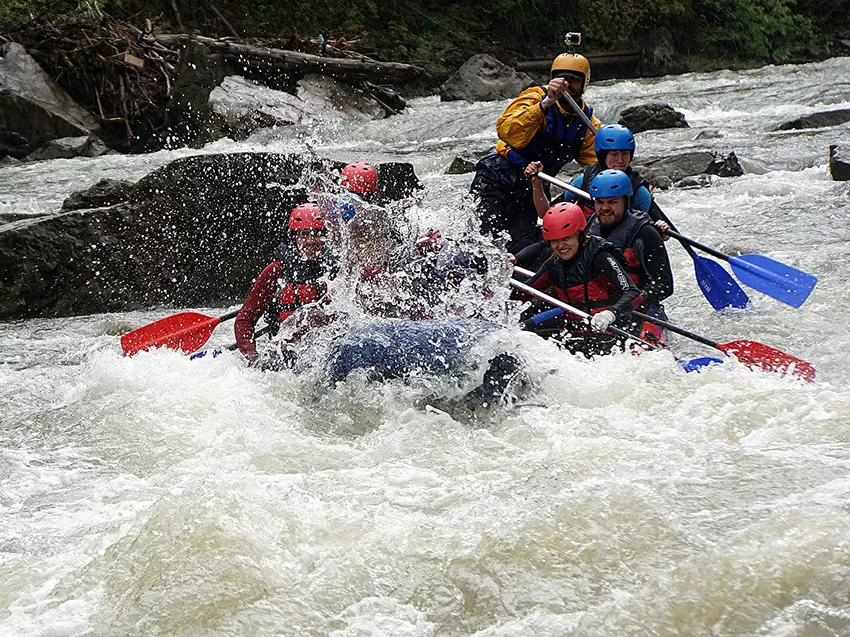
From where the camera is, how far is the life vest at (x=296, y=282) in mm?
5133

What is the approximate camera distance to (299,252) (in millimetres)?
5125

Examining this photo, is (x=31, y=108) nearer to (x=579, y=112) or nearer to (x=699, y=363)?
(x=579, y=112)

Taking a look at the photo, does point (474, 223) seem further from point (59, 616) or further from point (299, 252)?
point (59, 616)

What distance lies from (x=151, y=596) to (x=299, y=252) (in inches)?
99.7

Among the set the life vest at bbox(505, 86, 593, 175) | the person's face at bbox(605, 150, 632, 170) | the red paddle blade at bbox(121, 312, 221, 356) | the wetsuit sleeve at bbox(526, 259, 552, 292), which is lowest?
the red paddle blade at bbox(121, 312, 221, 356)

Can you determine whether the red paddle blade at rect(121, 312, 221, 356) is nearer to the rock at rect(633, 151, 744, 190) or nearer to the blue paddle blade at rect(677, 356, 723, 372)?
the blue paddle blade at rect(677, 356, 723, 372)

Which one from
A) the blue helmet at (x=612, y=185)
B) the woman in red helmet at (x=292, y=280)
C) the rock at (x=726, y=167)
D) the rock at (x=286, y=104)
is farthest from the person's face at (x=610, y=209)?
the rock at (x=286, y=104)

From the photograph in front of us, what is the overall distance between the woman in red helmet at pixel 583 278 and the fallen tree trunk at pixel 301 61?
1118cm

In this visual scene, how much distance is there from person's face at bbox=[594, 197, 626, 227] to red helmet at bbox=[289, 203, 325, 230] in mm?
1590

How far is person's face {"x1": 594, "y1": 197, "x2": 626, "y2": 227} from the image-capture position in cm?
538

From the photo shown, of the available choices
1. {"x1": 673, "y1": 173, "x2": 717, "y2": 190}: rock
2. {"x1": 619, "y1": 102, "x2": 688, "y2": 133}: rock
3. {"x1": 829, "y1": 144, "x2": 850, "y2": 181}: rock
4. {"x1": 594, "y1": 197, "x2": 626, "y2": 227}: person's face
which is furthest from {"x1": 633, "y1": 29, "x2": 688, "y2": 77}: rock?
{"x1": 594, "y1": 197, "x2": 626, "y2": 227}: person's face

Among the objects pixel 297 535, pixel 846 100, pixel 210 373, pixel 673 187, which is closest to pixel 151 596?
pixel 297 535

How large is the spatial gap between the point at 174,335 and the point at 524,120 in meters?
2.57

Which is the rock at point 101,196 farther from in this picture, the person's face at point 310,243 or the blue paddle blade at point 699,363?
the blue paddle blade at point 699,363
